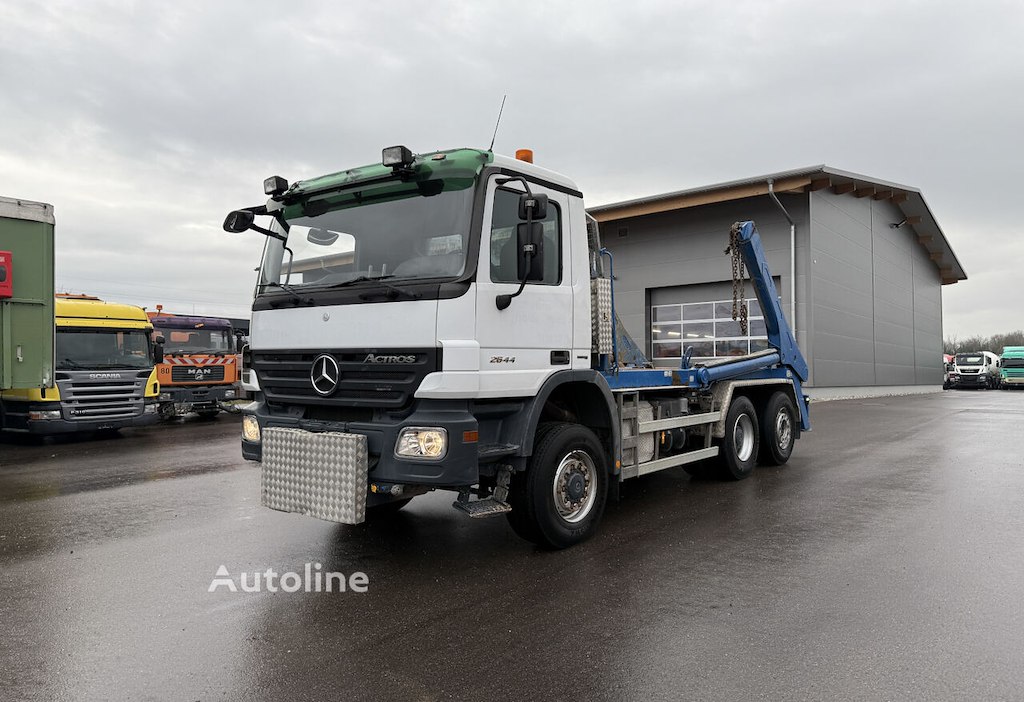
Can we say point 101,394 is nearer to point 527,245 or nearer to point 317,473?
point 317,473

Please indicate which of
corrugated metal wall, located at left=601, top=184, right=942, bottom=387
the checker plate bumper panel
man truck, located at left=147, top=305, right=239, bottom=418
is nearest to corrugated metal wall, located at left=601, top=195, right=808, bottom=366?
corrugated metal wall, located at left=601, top=184, right=942, bottom=387

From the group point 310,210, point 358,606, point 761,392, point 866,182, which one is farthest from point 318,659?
point 866,182

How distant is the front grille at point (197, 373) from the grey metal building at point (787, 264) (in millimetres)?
11224

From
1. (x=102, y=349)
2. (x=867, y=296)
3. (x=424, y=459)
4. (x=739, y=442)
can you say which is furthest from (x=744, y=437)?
(x=867, y=296)

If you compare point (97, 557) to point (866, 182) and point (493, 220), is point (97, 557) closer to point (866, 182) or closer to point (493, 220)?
point (493, 220)

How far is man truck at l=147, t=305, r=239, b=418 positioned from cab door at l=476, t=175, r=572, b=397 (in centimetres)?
1296

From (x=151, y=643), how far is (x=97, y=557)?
1963 millimetres

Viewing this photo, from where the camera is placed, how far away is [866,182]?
2403 centimetres

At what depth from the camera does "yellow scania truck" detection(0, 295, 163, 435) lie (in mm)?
11820

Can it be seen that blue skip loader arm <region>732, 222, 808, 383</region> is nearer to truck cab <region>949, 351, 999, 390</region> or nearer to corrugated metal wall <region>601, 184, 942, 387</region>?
corrugated metal wall <region>601, 184, 942, 387</region>

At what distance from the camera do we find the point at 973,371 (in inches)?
1635

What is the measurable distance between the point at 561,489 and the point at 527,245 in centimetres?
189

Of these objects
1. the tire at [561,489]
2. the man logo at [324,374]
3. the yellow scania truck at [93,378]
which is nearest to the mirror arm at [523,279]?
the tire at [561,489]

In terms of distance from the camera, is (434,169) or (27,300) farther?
(27,300)
